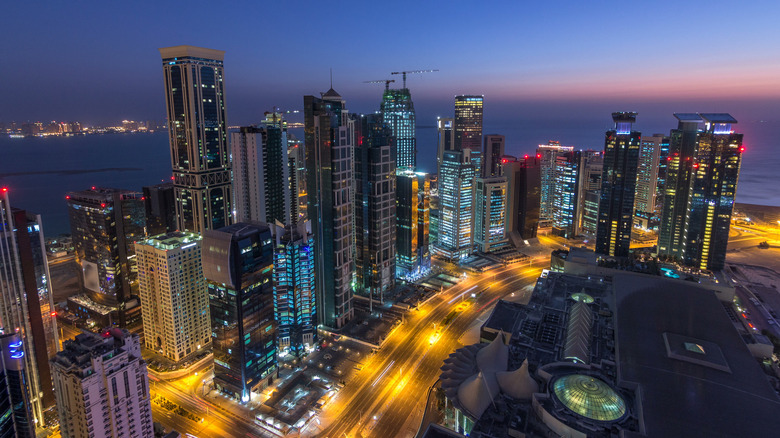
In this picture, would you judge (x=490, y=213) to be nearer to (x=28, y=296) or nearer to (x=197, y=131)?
(x=197, y=131)

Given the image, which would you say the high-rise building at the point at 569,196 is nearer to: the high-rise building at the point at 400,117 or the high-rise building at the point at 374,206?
the high-rise building at the point at 400,117

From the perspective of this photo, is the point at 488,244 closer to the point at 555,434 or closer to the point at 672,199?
the point at 672,199

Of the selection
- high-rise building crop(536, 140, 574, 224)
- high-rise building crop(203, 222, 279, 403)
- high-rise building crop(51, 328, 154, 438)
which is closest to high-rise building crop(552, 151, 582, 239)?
high-rise building crop(536, 140, 574, 224)

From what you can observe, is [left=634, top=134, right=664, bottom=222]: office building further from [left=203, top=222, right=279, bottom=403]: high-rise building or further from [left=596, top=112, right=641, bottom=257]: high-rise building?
[left=203, top=222, right=279, bottom=403]: high-rise building

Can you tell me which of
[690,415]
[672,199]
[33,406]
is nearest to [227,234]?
[33,406]

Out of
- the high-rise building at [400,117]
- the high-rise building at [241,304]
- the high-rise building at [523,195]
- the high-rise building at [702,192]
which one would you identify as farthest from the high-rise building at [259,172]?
the high-rise building at [702,192]

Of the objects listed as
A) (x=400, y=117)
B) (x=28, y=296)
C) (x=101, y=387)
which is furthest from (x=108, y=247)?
(x=400, y=117)
